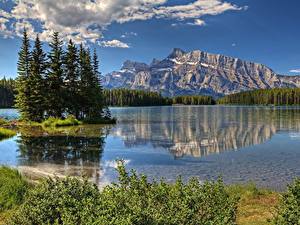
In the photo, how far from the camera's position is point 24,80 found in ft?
213

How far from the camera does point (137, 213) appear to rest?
6.61m

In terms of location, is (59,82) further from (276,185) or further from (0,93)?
(0,93)

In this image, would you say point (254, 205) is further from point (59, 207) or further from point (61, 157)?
point (61, 157)

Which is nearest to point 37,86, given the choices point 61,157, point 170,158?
point 61,157

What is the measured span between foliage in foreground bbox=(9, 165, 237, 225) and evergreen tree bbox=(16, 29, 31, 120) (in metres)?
58.3

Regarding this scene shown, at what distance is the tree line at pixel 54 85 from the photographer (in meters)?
63.7

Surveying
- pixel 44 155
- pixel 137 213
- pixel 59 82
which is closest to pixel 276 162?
pixel 44 155

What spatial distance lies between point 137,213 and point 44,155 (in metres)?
23.3

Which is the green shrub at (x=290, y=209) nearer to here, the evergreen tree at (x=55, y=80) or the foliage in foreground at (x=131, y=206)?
the foliage in foreground at (x=131, y=206)

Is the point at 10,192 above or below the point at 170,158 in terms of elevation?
above

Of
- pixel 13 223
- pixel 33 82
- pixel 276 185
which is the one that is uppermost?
pixel 33 82

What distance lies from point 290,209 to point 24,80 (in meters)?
63.4

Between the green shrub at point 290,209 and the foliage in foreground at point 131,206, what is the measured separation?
1.10 meters

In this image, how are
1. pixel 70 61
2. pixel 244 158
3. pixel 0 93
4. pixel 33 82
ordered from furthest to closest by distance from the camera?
pixel 0 93
pixel 70 61
pixel 33 82
pixel 244 158
